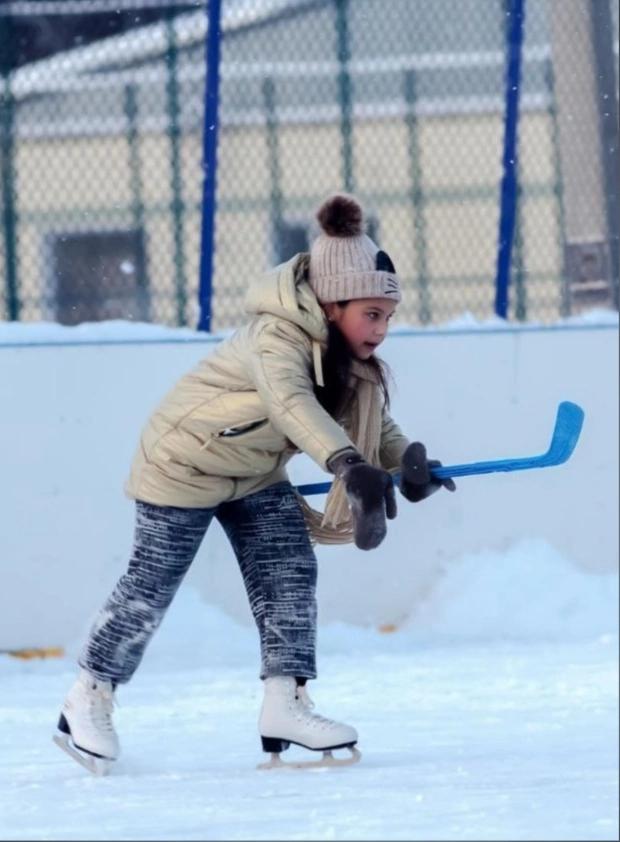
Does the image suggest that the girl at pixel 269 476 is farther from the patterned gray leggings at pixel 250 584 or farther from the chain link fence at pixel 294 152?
the chain link fence at pixel 294 152

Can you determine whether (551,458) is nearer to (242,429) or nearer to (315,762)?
(242,429)

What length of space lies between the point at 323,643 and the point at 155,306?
113cm

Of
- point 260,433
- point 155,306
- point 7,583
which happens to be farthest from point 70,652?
point 260,433

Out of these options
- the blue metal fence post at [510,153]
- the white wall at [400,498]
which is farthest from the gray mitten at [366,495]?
the blue metal fence post at [510,153]

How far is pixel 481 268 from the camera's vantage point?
19.3 ft

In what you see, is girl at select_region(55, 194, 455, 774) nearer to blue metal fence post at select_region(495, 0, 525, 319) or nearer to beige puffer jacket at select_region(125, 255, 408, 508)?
beige puffer jacket at select_region(125, 255, 408, 508)

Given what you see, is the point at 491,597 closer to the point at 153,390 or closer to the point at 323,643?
the point at 323,643

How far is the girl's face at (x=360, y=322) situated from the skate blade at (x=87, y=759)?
952 millimetres

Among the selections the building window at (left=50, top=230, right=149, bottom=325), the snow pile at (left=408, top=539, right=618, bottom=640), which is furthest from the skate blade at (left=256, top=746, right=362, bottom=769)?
the building window at (left=50, top=230, right=149, bottom=325)

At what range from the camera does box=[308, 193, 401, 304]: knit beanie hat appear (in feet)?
11.8

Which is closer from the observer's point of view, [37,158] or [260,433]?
[260,433]

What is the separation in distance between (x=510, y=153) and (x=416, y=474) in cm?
253

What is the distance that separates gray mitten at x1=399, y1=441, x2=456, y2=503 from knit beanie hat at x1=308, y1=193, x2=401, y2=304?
12.2 inches

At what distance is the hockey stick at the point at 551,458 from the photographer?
3.58 metres
